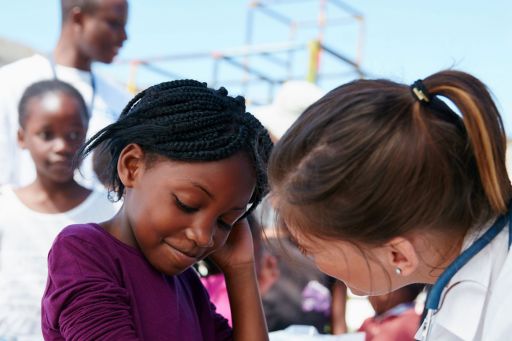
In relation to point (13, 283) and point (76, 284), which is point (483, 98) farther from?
point (13, 283)

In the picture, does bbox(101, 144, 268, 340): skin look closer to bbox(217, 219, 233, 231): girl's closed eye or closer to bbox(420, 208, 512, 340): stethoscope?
bbox(217, 219, 233, 231): girl's closed eye

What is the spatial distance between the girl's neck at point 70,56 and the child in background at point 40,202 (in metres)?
0.11

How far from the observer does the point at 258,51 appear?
7.92 metres

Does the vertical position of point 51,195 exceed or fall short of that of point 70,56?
it falls short

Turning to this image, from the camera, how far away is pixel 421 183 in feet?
3.75

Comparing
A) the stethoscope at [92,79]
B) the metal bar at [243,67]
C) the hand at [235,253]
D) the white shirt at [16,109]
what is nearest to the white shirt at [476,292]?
the hand at [235,253]

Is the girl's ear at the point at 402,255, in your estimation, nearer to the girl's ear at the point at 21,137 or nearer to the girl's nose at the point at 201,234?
the girl's nose at the point at 201,234

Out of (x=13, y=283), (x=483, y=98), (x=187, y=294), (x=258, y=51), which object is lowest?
(x=258, y=51)

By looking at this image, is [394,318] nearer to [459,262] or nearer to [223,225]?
[223,225]

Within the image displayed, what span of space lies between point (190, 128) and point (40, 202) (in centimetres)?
104

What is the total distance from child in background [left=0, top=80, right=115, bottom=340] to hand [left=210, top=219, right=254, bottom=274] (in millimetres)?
714

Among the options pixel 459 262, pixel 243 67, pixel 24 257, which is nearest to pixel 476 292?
pixel 459 262

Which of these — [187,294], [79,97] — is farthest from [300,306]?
[187,294]

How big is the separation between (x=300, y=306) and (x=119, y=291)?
1744 millimetres
